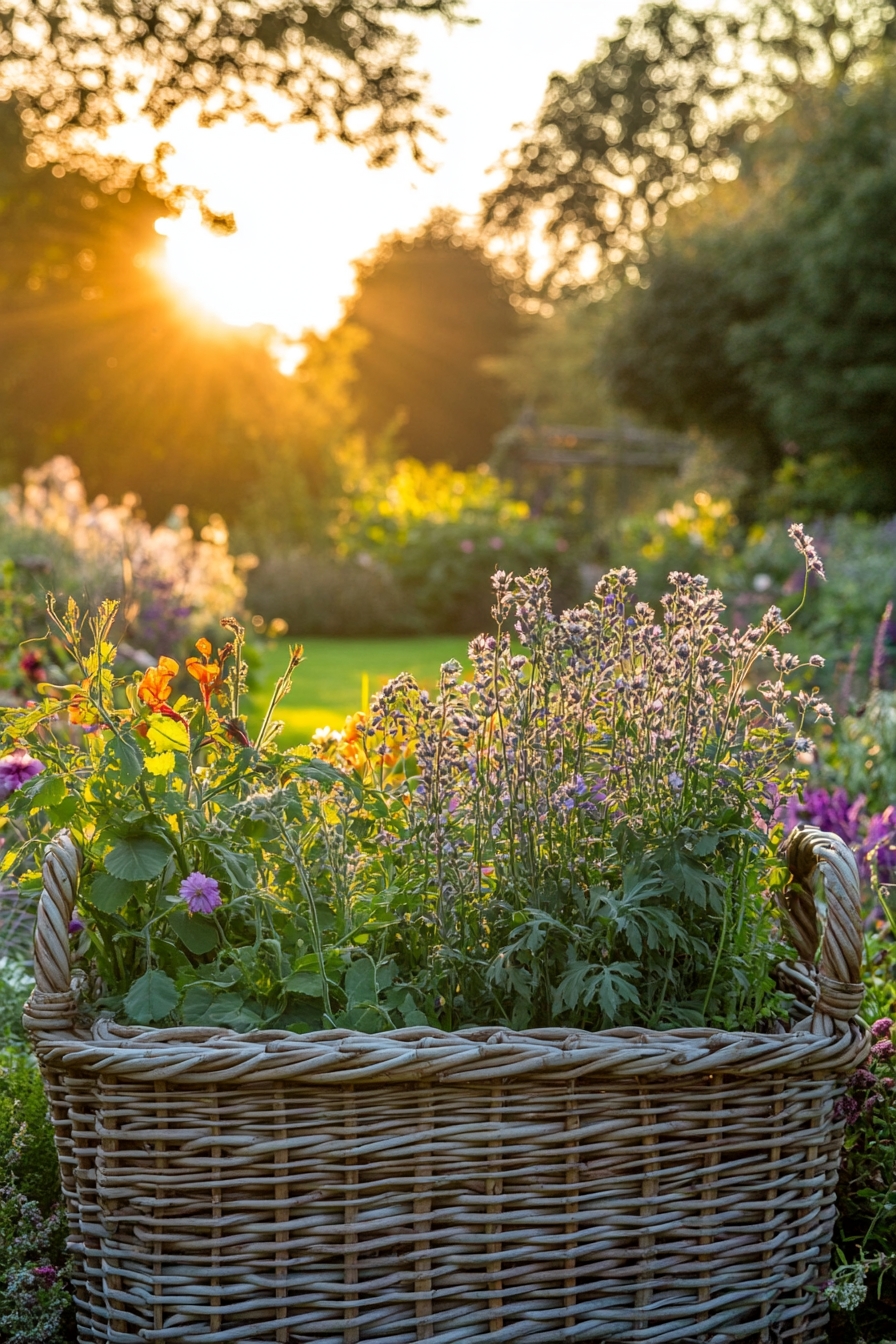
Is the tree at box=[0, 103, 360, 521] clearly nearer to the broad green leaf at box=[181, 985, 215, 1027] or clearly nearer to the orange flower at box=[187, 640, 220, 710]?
Result: the orange flower at box=[187, 640, 220, 710]

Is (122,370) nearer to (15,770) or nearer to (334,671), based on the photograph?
(334,671)

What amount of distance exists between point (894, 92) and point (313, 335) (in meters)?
10.1

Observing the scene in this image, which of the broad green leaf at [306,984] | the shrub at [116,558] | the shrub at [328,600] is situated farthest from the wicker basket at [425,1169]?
the shrub at [328,600]

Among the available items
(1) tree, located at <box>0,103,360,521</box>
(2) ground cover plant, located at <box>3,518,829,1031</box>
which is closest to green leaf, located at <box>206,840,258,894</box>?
(2) ground cover plant, located at <box>3,518,829,1031</box>

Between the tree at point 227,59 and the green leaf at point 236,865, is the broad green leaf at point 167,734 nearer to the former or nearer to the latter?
the green leaf at point 236,865

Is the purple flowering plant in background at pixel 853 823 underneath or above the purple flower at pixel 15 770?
underneath

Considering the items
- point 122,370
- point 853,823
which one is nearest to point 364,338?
point 122,370

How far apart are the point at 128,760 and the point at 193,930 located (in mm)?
257

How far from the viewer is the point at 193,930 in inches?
65.5

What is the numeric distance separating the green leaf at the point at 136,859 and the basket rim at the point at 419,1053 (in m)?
0.18

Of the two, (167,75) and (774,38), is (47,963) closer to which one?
(167,75)

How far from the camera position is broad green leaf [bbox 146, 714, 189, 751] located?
66.5 inches

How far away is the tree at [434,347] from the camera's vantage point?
1453 inches

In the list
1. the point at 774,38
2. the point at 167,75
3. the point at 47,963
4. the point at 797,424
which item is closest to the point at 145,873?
the point at 47,963
